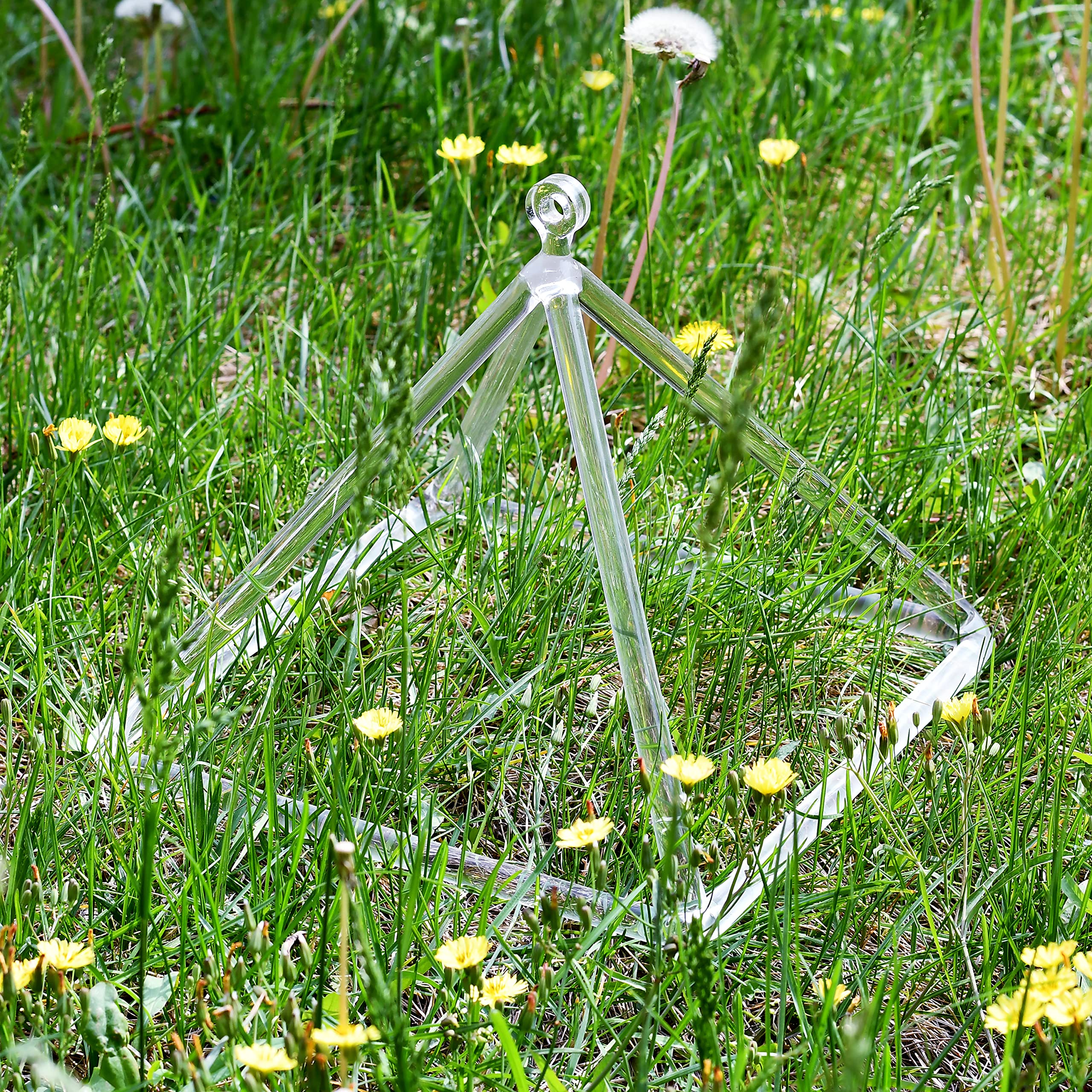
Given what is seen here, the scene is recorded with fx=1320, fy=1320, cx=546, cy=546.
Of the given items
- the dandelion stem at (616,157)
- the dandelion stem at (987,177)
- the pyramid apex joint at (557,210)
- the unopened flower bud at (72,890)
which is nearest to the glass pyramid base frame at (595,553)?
the pyramid apex joint at (557,210)

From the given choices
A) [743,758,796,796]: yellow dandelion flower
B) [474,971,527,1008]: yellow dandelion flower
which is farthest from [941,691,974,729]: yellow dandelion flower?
[474,971,527,1008]: yellow dandelion flower

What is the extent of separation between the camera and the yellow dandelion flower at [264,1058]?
92 centimetres

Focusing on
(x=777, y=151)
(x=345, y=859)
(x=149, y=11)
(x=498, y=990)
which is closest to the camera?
(x=345, y=859)

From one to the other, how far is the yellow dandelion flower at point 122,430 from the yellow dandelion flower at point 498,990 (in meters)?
0.89

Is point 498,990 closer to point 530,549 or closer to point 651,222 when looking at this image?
point 530,549

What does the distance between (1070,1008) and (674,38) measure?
1.24 m

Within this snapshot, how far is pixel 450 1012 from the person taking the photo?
108cm

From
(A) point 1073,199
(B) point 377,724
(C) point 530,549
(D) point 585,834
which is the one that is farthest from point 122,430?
(A) point 1073,199

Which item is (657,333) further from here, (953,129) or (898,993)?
(953,129)

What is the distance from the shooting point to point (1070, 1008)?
97 cm

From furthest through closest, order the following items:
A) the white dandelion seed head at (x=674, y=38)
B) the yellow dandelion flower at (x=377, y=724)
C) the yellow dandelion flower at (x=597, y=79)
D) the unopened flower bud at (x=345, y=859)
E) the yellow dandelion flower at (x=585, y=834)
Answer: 1. the yellow dandelion flower at (x=597, y=79)
2. the white dandelion seed head at (x=674, y=38)
3. the yellow dandelion flower at (x=377, y=724)
4. the yellow dandelion flower at (x=585, y=834)
5. the unopened flower bud at (x=345, y=859)

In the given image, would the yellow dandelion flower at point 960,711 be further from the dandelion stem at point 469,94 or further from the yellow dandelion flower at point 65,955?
the dandelion stem at point 469,94

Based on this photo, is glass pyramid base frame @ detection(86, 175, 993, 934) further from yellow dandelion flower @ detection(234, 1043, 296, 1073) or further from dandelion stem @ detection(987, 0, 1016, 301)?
dandelion stem @ detection(987, 0, 1016, 301)

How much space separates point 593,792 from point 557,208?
0.63m
